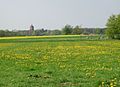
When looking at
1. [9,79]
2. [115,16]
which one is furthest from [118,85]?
[115,16]

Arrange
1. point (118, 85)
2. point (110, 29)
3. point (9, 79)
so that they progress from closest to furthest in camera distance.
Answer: point (118, 85) → point (9, 79) → point (110, 29)

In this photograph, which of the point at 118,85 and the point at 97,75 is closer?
the point at 118,85

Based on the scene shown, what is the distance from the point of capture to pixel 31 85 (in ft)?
40.2

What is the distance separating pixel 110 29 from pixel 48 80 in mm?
99159

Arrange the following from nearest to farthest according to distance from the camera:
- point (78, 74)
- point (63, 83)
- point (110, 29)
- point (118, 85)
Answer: point (118, 85), point (63, 83), point (78, 74), point (110, 29)

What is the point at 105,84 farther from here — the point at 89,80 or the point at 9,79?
the point at 9,79

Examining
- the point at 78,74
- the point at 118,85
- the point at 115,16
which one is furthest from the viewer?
the point at 115,16

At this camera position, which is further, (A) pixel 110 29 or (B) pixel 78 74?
(A) pixel 110 29

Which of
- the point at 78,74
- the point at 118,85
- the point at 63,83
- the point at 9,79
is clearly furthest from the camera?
the point at 78,74

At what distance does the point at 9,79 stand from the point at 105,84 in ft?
13.6

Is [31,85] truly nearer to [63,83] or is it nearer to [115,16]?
[63,83]

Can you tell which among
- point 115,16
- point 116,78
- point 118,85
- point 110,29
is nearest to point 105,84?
point 118,85

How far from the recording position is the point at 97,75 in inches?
581

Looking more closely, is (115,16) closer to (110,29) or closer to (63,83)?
(110,29)
